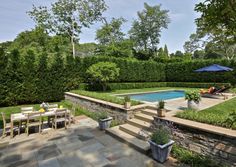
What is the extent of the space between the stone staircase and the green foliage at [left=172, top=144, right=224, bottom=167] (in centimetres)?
77

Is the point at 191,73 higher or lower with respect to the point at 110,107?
higher

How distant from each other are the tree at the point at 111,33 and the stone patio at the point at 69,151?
24.0 metres

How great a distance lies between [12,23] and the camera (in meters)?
18.1

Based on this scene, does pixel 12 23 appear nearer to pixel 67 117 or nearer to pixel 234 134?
pixel 67 117

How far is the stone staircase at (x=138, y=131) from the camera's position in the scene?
A: 474cm

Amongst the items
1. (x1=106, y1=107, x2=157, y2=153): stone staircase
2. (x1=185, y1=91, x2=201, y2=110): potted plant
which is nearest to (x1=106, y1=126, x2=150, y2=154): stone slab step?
(x1=106, y1=107, x2=157, y2=153): stone staircase

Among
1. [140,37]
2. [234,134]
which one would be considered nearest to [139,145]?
[234,134]

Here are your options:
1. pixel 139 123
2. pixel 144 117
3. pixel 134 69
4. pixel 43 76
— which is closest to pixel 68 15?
pixel 134 69

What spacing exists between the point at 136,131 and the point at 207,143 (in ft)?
7.38

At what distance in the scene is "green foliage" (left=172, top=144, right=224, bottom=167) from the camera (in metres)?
3.64

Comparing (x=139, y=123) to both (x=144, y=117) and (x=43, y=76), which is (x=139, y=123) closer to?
(x=144, y=117)

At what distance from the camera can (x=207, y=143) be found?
3.80m

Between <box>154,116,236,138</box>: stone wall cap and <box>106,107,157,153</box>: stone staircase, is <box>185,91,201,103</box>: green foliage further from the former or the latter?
<box>154,116,236,138</box>: stone wall cap

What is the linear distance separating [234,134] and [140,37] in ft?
101
